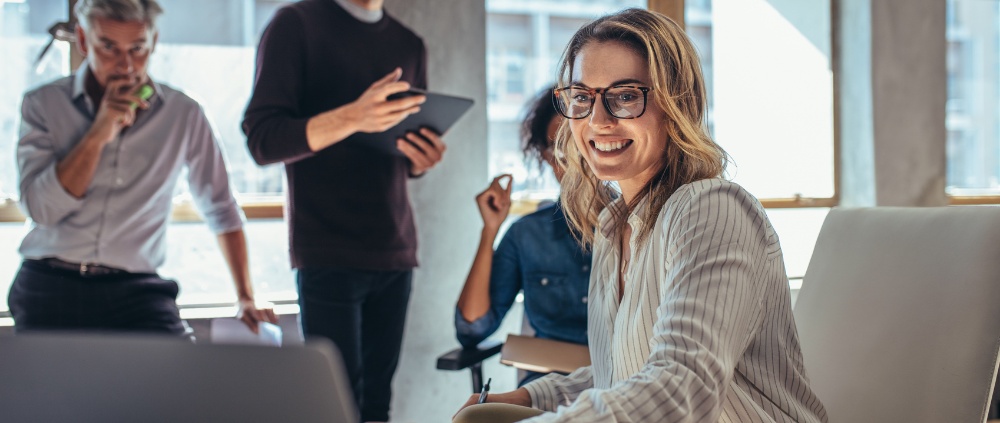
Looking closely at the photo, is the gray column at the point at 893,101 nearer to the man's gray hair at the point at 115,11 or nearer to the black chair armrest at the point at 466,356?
the black chair armrest at the point at 466,356

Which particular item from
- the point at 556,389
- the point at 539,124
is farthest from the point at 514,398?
the point at 539,124

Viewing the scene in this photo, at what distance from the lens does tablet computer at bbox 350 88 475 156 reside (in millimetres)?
2156

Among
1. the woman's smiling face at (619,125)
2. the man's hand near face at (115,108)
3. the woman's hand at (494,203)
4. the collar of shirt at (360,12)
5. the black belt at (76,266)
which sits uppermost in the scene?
the collar of shirt at (360,12)

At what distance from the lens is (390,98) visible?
7.00 feet

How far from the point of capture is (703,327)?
96 centimetres

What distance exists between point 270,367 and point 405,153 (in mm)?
1733

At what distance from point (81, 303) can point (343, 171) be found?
84cm

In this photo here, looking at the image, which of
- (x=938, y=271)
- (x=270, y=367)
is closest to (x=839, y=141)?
(x=938, y=271)

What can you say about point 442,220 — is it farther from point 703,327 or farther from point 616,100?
point 703,327

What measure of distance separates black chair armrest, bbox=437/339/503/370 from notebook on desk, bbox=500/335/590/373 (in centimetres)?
9

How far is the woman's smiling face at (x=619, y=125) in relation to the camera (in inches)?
50.2

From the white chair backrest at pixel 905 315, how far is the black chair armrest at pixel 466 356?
92cm

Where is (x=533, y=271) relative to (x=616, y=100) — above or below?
below

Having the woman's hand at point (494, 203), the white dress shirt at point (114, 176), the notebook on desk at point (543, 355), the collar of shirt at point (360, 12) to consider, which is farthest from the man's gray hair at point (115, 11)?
the notebook on desk at point (543, 355)
